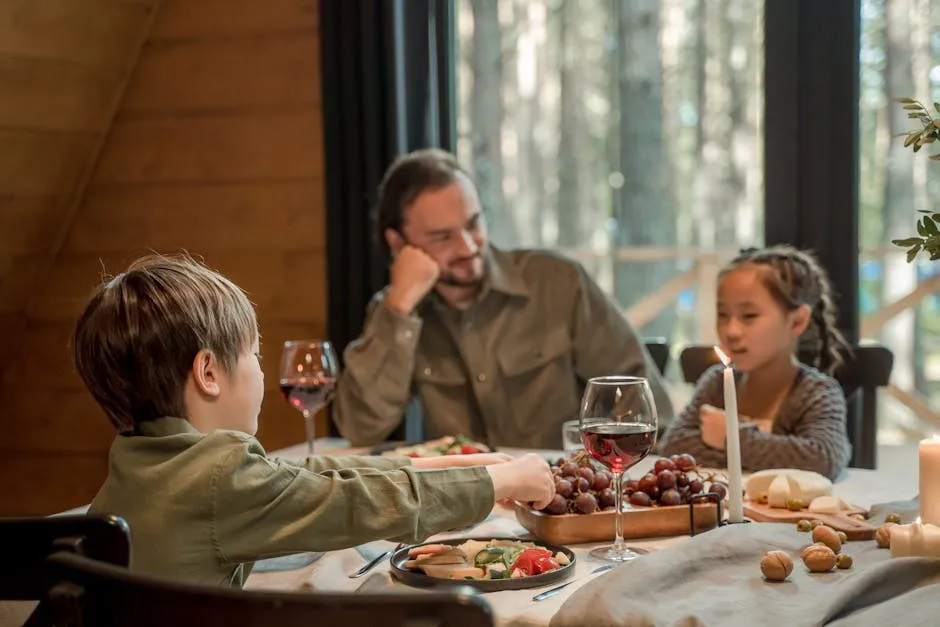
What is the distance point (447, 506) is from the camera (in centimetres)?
135

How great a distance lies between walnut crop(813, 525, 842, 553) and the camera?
1.36 m

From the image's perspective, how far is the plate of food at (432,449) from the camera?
6.29 feet

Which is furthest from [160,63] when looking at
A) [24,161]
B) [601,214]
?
[601,214]

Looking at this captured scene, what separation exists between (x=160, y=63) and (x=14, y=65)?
54 centimetres

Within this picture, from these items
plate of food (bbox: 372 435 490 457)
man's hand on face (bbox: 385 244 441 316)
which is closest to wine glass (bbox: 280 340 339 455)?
plate of food (bbox: 372 435 490 457)

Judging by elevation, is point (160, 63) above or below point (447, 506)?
above

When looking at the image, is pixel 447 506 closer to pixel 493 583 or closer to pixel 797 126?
pixel 493 583

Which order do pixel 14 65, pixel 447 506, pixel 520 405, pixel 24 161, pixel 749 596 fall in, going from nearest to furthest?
pixel 749 596
pixel 447 506
pixel 520 405
pixel 14 65
pixel 24 161

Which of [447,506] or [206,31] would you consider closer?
[447,506]

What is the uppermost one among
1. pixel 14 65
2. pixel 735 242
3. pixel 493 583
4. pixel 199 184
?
pixel 14 65

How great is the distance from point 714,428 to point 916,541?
712 millimetres

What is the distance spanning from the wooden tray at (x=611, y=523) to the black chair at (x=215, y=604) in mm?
644

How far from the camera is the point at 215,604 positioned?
84 centimetres

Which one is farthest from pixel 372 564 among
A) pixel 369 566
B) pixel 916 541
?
pixel 916 541
